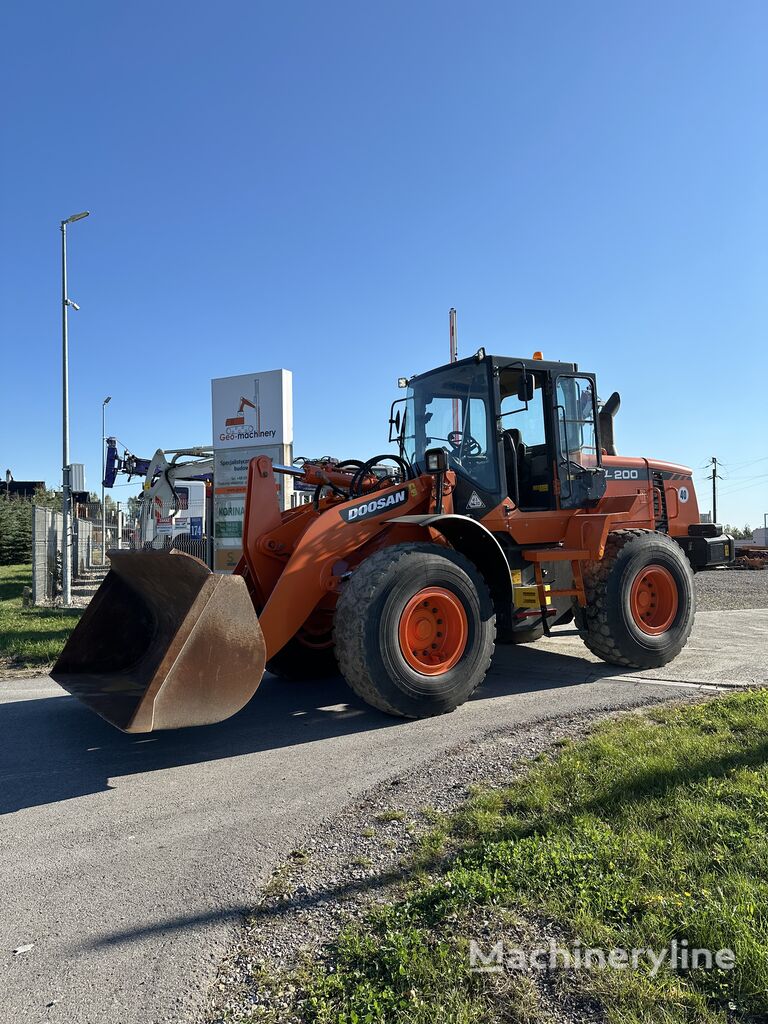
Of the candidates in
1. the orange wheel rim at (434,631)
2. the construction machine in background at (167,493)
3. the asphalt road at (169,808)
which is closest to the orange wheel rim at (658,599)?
the asphalt road at (169,808)

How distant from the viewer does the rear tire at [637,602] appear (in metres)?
6.72

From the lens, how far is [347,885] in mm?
2885

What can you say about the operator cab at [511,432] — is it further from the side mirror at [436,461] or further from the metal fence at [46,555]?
the metal fence at [46,555]

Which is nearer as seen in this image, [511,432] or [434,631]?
[434,631]

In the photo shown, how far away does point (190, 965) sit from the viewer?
2393 mm

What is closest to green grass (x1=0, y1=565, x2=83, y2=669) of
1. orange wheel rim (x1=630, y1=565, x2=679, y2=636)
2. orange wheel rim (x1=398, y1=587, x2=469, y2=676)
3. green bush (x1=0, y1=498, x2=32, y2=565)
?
orange wheel rim (x1=398, y1=587, x2=469, y2=676)

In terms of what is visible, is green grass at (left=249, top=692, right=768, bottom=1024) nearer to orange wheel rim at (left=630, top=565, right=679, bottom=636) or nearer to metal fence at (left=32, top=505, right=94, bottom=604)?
orange wheel rim at (left=630, top=565, right=679, bottom=636)

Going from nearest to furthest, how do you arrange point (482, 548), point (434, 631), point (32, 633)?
point (434, 631) → point (482, 548) → point (32, 633)

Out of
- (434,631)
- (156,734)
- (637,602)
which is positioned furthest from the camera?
(637,602)

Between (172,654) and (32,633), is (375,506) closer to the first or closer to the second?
(172,654)

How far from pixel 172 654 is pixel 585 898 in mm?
2696

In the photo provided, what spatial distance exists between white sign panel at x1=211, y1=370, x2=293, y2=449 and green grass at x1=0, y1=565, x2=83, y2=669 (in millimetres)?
4231

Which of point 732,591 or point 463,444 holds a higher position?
point 463,444

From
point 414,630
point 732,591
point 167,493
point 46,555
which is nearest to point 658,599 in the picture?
point 414,630
